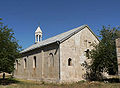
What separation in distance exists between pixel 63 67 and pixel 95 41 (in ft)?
22.6

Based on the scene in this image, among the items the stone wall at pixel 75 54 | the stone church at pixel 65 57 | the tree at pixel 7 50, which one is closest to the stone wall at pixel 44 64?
the stone church at pixel 65 57

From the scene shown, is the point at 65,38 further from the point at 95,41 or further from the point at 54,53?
the point at 95,41

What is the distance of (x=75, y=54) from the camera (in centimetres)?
2052

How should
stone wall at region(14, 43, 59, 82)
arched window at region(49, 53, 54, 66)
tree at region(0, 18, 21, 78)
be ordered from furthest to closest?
arched window at region(49, 53, 54, 66), stone wall at region(14, 43, 59, 82), tree at region(0, 18, 21, 78)

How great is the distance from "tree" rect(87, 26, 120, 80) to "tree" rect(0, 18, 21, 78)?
35.2 feet

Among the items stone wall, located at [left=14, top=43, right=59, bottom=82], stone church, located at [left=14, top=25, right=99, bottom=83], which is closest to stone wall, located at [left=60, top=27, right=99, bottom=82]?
stone church, located at [left=14, top=25, right=99, bottom=83]

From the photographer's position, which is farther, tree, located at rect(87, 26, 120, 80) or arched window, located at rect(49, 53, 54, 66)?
arched window, located at rect(49, 53, 54, 66)

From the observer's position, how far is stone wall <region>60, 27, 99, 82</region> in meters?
19.2

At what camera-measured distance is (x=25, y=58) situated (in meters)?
28.5

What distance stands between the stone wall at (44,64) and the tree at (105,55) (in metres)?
5.19

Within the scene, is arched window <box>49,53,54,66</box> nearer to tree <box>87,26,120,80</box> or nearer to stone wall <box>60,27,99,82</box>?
stone wall <box>60,27,99,82</box>

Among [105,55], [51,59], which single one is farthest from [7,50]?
[105,55]

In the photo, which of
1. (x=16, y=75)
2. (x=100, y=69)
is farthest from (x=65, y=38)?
(x=16, y=75)

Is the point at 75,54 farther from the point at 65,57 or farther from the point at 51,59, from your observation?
the point at 51,59
